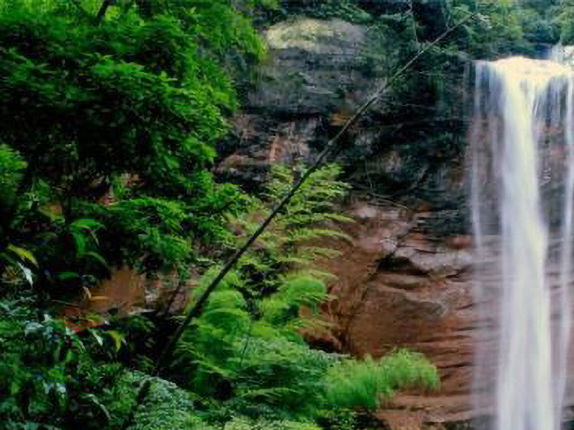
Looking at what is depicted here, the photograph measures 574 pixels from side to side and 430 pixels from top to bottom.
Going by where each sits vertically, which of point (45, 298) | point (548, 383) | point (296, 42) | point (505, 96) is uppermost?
point (296, 42)

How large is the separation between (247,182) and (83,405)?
8.32 meters

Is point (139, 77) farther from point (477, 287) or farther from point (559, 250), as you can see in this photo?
point (559, 250)

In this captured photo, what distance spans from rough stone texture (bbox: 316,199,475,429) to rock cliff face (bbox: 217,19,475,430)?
0.07ft

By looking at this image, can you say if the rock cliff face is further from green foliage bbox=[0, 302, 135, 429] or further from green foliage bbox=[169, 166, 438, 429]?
green foliage bbox=[0, 302, 135, 429]

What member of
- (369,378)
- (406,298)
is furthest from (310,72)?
(369,378)

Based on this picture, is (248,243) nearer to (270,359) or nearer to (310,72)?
(270,359)

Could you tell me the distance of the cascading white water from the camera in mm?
11969

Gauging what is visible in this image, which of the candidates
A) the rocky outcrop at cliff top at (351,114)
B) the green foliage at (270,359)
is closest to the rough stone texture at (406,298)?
the rocky outcrop at cliff top at (351,114)

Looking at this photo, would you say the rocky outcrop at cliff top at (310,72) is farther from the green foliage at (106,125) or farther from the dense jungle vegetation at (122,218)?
the green foliage at (106,125)

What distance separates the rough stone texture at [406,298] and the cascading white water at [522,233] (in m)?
0.49

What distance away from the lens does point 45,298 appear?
3.21 m

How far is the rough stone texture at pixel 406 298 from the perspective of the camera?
11.5m

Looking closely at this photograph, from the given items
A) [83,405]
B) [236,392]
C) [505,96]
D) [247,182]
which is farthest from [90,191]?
[505,96]

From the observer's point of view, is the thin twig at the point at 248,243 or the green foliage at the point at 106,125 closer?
the green foliage at the point at 106,125
